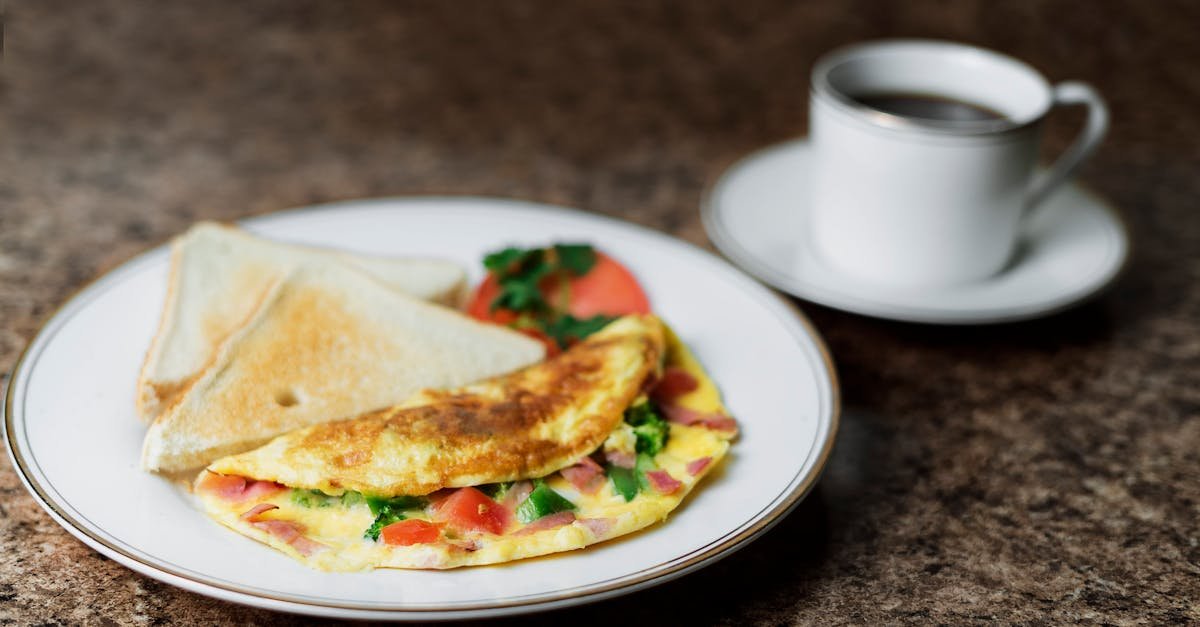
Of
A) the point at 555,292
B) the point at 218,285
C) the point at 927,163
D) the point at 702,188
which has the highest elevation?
the point at 927,163

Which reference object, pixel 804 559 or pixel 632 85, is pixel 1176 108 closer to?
pixel 632 85

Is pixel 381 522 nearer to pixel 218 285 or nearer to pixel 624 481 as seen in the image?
pixel 624 481

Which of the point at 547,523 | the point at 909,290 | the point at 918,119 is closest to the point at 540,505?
the point at 547,523

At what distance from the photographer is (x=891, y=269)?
2082 mm

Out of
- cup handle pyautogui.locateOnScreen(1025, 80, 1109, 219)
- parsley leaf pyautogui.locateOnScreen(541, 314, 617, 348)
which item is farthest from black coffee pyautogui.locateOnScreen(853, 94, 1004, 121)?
parsley leaf pyautogui.locateOnScreen(541, 314, 617, 348)

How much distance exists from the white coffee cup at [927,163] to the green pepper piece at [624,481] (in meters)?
0.82

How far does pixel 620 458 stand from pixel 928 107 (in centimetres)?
110

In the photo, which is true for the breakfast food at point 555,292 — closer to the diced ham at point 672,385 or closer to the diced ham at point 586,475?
the diced ham at point 672,385

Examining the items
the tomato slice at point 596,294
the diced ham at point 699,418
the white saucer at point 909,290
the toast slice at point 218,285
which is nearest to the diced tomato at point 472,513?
the diced ham at point 699,418

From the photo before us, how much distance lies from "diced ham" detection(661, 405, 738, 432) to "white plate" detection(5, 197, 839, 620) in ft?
0.11

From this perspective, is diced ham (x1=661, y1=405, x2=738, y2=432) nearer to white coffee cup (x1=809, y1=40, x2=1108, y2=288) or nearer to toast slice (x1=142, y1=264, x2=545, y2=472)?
toast slice (x1=142, y1=264, x2=545, y2=472)

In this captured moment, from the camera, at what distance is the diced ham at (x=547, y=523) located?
137 cm

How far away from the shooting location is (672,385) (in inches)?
68.0

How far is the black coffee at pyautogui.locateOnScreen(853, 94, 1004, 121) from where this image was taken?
85.5 inches
